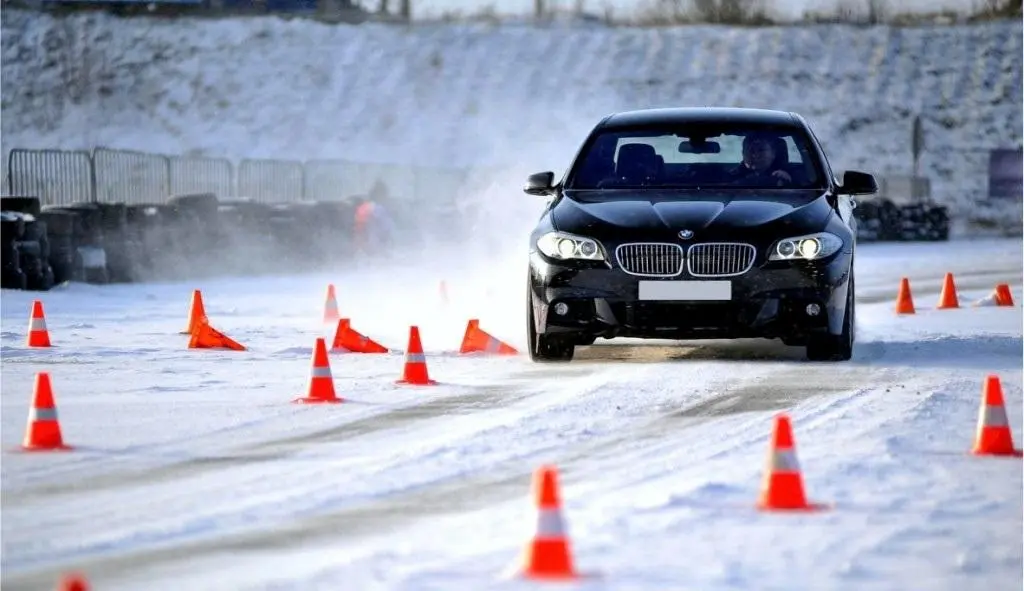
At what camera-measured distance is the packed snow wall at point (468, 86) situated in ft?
203

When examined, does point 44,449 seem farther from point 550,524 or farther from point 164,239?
point 164,239

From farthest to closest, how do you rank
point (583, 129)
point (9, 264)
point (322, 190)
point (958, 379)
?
point (583, 129) < point (322, 190) < point (9, 264) < point (958, 379)

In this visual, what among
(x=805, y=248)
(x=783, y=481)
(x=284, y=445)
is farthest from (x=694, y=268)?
(x=783, y=481)

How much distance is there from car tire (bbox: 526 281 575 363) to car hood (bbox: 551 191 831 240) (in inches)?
22.6

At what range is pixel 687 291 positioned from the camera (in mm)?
12117

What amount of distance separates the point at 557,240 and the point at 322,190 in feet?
82.3

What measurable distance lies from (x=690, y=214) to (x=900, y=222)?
2798cm

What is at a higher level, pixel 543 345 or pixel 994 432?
pixel 543 345

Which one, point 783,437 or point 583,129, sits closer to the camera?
point 783,437

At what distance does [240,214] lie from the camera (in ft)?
88.2

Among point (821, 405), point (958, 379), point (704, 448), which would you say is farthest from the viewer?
point (958, 379)

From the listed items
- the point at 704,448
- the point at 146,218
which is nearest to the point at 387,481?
the point at 704,448

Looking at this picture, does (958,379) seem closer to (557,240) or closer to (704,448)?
(557,240)

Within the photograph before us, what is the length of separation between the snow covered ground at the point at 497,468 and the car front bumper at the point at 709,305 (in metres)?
0.28
